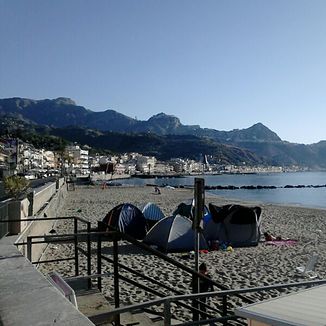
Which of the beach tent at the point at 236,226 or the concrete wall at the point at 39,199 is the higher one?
the concrete wall at the point at 39,199

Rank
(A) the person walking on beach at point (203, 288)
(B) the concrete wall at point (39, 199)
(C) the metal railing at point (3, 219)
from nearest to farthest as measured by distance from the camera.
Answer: (A) the person walking on beach at point (203, 288) → (C) the metal railing at point (3, 219) → (B) the concrete wall at point (39, 199)

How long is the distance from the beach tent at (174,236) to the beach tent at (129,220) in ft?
7.72

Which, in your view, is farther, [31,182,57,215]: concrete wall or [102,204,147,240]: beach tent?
[102,204,147,240]: beach tent

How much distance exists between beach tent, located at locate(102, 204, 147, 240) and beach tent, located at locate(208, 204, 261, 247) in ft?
10.1

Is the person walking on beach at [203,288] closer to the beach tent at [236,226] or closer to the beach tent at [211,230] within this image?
the beach tent at [211,230]

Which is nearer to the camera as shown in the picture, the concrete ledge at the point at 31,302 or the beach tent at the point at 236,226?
the concrete ledge at the point at 31,302

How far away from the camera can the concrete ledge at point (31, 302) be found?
2654 millimetres

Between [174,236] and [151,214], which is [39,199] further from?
[174,236]

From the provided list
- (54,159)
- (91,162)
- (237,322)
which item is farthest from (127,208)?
(91,162)

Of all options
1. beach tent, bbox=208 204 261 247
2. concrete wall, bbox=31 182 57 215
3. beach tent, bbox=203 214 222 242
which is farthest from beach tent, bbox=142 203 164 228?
concrete wall, bbox=31 182 57 215

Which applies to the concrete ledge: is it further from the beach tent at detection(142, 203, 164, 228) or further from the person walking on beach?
the beach tent at detection(142, 203, 164, 228)

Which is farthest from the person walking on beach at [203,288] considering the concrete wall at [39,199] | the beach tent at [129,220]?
the beach tent at [129,220]

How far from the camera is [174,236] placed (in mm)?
15602

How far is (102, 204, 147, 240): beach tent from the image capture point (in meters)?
18.6
